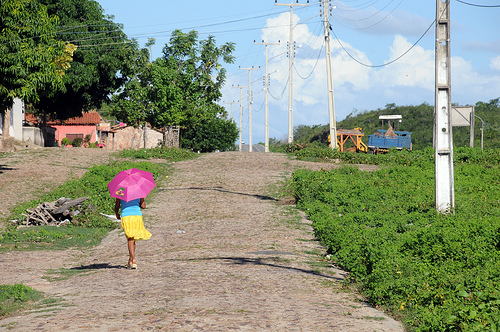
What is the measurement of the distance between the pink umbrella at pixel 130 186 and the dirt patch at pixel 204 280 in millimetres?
1457

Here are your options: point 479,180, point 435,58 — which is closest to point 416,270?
point 435,58

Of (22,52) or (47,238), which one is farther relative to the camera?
(22,52)

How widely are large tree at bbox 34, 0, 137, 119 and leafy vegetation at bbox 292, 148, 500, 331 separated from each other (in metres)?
27.1

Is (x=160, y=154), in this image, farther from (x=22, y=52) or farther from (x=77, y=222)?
(x=77, y=222)

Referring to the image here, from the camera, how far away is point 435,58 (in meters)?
16.0

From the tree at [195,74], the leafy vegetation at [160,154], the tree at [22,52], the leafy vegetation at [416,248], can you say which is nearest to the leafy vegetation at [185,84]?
the tree at [195,74]

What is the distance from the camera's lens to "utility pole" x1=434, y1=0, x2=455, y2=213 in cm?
1567

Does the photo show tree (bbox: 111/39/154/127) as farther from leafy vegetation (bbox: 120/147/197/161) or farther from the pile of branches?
the pile of branches

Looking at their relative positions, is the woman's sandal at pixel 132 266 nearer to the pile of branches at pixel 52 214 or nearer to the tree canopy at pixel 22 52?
the pile of branches at pixel 52 214

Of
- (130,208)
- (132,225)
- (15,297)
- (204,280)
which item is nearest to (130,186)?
(130,208)

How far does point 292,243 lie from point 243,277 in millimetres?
4110

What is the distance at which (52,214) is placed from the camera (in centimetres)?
1809

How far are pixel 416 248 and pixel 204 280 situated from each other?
4.29 metres

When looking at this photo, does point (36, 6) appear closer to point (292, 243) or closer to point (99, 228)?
point (99, 228)
